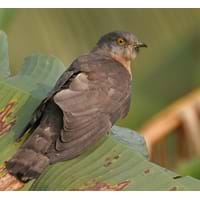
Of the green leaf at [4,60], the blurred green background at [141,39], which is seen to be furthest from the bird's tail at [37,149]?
the blurred green background at [141,39]

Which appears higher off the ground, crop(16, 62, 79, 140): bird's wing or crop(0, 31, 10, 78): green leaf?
crop(0, 31, 10, 78): green leaf

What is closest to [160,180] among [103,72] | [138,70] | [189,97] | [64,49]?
[103,72]

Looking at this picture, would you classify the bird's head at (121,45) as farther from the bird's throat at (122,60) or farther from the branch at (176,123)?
the branch at (176,123)

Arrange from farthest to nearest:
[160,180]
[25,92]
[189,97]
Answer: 1. [189,97]
2. [25,92]
3. [160,180]

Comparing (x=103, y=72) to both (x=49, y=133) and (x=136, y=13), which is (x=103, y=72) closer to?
(x=49, y=133)

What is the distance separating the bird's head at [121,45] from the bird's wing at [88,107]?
1.16 feet

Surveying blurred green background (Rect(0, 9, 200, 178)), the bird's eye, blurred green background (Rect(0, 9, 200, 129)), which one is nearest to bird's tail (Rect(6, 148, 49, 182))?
the bird's eye

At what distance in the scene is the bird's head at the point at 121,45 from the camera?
5488 mm

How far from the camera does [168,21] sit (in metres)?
9.43

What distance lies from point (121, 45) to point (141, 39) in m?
3.71

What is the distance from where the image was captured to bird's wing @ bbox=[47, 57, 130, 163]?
4.61m

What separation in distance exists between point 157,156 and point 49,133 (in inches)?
121

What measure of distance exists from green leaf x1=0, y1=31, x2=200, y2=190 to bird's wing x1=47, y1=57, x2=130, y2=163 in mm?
72

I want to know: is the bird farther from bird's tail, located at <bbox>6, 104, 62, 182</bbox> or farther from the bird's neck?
the bird's neck
